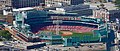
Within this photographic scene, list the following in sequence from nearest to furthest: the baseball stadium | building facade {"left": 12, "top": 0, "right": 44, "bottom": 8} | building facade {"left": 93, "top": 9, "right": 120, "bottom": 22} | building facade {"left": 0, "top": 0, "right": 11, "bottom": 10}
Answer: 1. the baseball stadium
2. building facade {"left": 93, "top": 9, "right": 120, "bottom": 22}
3. building facade {"left": 0, "top": 0, "right": 11, "bottom": 10}
4. building facade {"left": 12, "top": 0, "right": 44, "bottom": 8}

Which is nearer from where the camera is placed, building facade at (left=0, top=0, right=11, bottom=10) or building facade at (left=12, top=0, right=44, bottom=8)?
building facade at (left=0, top=0, right=11, bottom=10)

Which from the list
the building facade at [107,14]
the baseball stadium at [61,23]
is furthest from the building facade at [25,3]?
the building facade at [107,14]

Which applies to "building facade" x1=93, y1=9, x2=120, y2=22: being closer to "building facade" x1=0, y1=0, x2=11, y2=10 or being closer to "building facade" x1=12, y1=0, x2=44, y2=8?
"building facade" x1=12, y1=0, x2=44, y2=8

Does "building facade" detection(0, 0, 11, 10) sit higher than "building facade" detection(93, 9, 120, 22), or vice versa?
"building facade" detection(0, 0, 11, 10)

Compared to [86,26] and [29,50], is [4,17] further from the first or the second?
[29,50]

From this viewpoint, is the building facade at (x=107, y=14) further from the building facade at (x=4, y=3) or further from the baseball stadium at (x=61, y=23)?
the building facade at (x=4, y=3)

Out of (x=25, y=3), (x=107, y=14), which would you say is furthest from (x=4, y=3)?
(x=107, y=14)

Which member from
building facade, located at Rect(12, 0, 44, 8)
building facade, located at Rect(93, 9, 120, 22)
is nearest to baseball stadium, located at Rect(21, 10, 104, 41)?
building facade, located at Rect(93, 9, 120, 22)

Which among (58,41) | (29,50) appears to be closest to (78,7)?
(58,41)

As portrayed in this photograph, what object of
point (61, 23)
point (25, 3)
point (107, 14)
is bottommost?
point (61, 23)

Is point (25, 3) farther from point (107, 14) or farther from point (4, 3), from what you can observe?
point (107, 14)

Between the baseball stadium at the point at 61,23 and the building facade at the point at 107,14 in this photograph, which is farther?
the building facade at the point at 107,14
